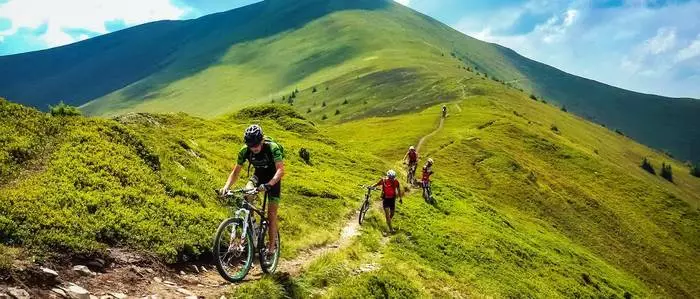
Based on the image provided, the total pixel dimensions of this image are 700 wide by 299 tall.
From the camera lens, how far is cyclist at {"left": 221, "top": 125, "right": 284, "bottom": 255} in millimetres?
14445

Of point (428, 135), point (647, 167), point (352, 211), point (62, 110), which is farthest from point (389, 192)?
point (647, 167)

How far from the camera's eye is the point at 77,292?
40.3ft

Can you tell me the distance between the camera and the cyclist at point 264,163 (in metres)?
14.4

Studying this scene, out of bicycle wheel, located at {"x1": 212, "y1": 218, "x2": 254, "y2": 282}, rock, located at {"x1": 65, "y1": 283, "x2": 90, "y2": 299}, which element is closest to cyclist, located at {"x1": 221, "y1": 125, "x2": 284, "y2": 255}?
bicycle wheel, located at {"x1": 212, "y1": 218, "x2": 254, "y2": 282}

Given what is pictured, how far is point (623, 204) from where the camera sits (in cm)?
9262

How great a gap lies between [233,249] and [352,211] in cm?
1952

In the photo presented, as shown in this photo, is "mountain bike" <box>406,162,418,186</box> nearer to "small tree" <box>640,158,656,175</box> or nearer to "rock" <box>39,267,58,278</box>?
"rock" <box>39,267,58,278</box>

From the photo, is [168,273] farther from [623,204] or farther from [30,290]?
[623,204]

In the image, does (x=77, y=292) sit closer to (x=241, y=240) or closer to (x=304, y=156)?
(x=241, y=240)

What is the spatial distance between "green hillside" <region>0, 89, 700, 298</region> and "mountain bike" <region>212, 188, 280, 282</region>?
2.60 ft

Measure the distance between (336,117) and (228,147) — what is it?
13428cm

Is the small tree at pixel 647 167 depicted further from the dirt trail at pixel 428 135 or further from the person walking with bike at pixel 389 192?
the person walking with bike at pixel 389 192

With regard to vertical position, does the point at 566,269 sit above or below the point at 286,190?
below

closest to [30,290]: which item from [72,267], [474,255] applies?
[72,267]
